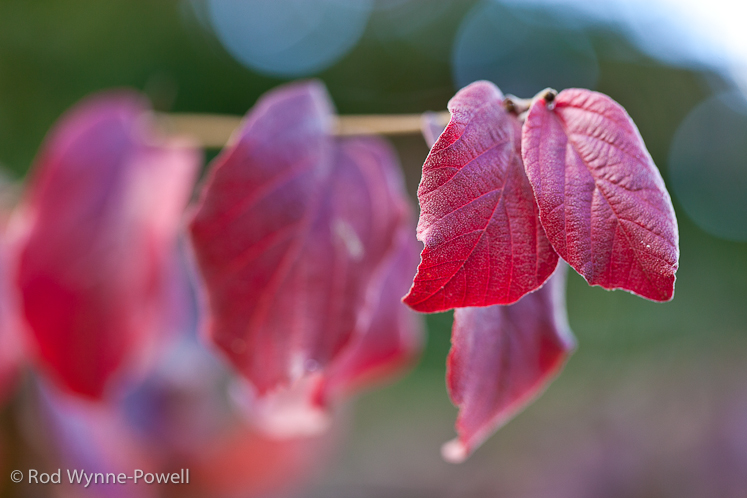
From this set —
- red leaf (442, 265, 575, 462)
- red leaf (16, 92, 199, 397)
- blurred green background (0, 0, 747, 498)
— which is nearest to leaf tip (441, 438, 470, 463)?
red leaf (442, 265, 575, 462)

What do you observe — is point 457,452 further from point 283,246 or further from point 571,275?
point 571,275

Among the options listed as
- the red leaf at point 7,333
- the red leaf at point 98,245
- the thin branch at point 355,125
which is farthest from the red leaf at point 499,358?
the red leaf at point 7,333

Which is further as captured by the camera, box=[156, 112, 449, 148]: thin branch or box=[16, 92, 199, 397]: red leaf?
box=[16, 92, 199, 397]: red leaf

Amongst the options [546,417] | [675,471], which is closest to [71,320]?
[675,471]

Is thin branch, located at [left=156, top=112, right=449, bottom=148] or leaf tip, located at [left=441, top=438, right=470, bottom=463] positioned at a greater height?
thin branch, located at [left=156, top=112, right=449, bottom=148]

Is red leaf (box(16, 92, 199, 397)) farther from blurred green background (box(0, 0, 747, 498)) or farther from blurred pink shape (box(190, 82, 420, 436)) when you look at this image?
blurred green background (box(0, 0, 747, 498))

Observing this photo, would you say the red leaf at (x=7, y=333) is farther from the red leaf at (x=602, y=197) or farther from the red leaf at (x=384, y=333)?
the red leaf at (x=602, y=197)

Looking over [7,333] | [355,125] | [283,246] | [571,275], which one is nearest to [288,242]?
[283,246]
